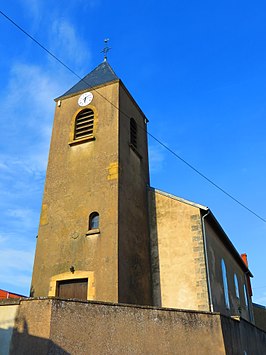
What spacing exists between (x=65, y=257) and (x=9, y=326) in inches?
206

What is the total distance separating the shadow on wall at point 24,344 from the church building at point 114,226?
13.7ft

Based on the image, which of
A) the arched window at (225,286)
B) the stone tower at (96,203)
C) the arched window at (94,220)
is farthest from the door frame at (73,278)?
the arched window at (225,286)

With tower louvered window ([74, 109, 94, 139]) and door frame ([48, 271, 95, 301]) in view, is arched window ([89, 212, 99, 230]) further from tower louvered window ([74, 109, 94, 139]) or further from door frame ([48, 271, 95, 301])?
tower louvered window ([74, 109, 94, 139])

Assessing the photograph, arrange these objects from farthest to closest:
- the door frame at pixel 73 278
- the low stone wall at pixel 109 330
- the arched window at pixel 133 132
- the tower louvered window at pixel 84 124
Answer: the arched window at pixel 133 132 < the tower louvered window at pixel 84 124 < the door frame at pixel 73 278 < the low stone wall at pixel 109 330

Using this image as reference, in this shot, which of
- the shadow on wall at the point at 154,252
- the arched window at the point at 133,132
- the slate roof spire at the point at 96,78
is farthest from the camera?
the slate roof spire at the point at 96,78

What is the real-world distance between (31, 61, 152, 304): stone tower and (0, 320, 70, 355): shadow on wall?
13.7 feet

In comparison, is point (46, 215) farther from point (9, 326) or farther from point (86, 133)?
point (9, 326)

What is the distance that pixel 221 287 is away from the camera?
14.2m

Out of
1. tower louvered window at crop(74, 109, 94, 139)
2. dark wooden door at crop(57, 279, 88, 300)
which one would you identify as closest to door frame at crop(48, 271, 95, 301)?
dark wooden door at crop(57, 279, 88, 300)

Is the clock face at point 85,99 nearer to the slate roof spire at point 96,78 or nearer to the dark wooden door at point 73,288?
the slate roof spire at point 96,78

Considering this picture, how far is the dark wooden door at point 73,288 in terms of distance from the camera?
1116cm

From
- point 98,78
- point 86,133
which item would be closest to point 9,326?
point 86,133

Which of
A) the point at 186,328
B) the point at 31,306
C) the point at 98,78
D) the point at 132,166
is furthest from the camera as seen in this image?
the point at 98,78

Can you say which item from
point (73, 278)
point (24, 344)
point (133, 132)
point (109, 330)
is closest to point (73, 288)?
point (73, 278)
